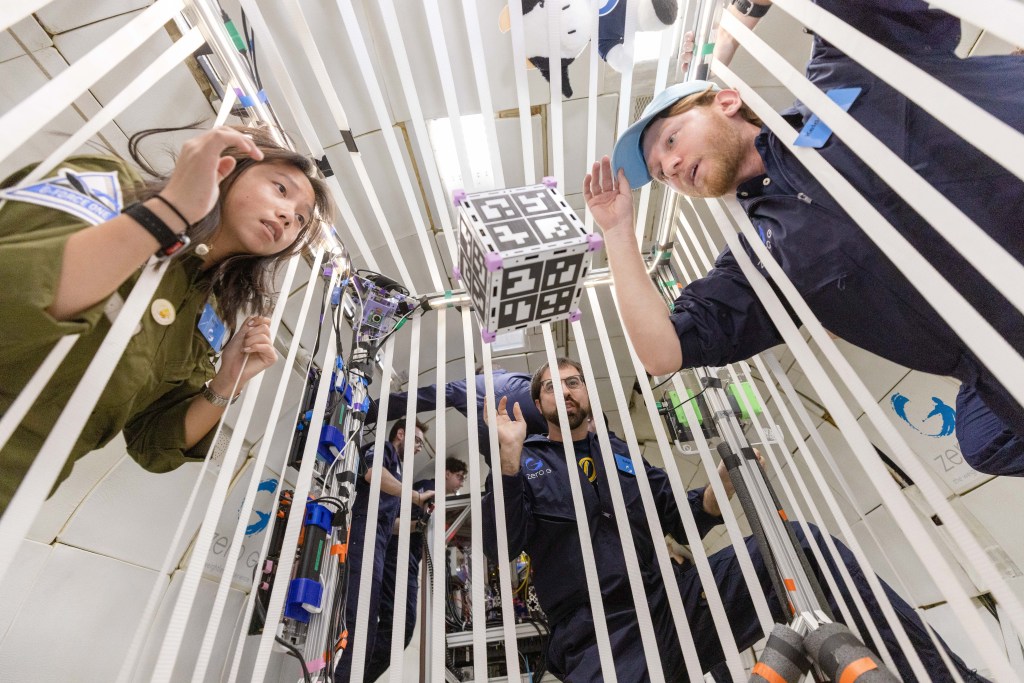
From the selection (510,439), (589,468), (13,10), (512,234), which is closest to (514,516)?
(510,439)

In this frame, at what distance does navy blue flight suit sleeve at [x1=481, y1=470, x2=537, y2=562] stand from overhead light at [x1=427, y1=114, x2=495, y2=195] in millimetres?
1064

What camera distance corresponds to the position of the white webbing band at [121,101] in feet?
1.91

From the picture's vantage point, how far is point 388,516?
6.84 ft

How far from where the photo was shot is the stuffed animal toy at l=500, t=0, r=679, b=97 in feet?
4.18

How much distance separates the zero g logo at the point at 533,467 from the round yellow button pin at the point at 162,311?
50.7 inches

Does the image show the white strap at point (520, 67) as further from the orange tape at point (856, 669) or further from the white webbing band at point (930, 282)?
the orange tape at point (856, 669)

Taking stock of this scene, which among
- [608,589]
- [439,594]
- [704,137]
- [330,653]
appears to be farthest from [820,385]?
[330,653]

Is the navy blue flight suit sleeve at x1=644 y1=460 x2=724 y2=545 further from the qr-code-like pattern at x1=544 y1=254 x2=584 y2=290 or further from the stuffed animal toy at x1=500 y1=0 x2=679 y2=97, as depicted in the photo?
the stuffed animal toy at x1=500 y1=0 x2=679 y2=97

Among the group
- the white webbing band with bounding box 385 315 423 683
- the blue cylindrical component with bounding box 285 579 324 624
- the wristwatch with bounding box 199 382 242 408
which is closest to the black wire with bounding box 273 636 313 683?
the blue cylindrical component with bounding box 285 579 324 624

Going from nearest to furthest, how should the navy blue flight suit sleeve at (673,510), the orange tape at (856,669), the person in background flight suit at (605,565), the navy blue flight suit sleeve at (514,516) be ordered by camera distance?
the orange tape at (856,669) → the person in background flight suit at (605,565) → the navy blue flight suit sleeve at (514,516) → the navy blue flight suit sleeve at (673,510)

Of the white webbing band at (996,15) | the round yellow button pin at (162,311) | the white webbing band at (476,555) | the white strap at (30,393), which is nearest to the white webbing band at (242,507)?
the round yellow button pin at (162,311)

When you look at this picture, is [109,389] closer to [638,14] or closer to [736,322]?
[736,322]

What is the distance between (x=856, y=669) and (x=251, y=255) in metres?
1.24

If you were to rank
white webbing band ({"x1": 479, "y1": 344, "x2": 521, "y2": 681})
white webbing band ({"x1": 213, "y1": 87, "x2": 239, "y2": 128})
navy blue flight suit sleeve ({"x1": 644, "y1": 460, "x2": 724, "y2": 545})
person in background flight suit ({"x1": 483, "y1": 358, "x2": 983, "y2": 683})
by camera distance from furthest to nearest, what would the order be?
1. navy blue flight suit sleeve ({"x1": 644, "y1": 460, "x2": 724, "y2": 545})
2. person in background flight suit ({"x1": 483, "y1": 358, "x2": 983, "y2": 683})
3. white webbing band ({"x1": 213, "y1": 87, "x2": 239, "y2": 128})
4. white webbing band ({"x1": 479, "y1": 344, "x2": 521, "y2": 681})
